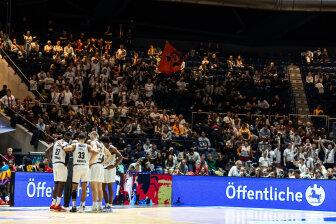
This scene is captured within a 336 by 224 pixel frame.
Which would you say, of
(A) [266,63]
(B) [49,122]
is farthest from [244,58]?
(B) [49,122]

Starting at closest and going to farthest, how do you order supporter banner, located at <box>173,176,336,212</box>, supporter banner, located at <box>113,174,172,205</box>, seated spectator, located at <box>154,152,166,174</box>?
1. supporter banner, located at <box>113,174,172,205</box>
2. supporter banner, located at <box>173,176,336,212</box>
3. seated spectator, located at <box>154,152,166,174</box>

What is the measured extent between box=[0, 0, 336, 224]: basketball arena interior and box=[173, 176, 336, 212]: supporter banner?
39mm

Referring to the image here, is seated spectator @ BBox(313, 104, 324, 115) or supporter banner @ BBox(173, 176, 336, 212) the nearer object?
supporter banner @ BBox(173, 176, 336, 212)

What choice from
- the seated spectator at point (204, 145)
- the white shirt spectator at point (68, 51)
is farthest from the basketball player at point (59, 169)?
the white shirt spectator at point (68, 51)

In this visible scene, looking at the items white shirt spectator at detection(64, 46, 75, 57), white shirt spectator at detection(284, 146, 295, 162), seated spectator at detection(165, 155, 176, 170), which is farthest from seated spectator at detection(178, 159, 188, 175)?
white shirt spectator at detection(64, 46, 75, 57)

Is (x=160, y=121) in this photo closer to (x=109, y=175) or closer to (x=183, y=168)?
(x=183, y=168)

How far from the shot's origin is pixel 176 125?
27.5 m

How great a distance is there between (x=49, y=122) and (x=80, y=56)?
7.69 meters

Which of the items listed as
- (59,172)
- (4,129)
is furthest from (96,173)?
(4,129)

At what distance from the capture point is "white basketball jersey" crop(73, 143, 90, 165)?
15.3 metres

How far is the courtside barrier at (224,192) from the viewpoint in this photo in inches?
832

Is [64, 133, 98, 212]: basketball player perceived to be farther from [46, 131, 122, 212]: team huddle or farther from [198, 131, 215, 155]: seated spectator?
[198, 131, 215, 155]: seated spectator

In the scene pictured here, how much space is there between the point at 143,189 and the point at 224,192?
322 centimetres

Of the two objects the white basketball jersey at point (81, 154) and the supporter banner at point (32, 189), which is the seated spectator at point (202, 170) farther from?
the white basketball jersey at point (81, 154)
